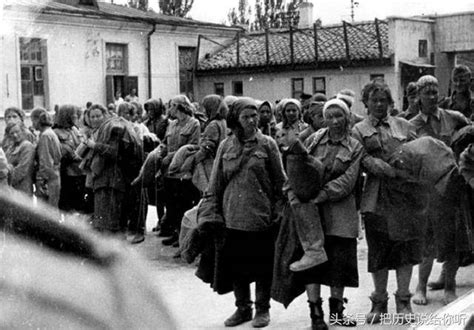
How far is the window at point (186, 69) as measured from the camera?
2003 cm

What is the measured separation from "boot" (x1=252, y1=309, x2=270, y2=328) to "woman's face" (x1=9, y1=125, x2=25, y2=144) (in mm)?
2147

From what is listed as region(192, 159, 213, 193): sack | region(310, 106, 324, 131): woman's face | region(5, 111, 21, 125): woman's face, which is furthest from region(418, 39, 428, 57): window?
region(5, 111, 21, 125): woman's face

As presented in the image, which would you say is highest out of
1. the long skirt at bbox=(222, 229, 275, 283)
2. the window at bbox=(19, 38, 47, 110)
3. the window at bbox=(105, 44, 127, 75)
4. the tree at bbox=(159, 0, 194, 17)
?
the tree at bbox=(159, 0, 194, 17)

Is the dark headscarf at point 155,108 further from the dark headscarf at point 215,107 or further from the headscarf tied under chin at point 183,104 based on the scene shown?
the dark headscarf at point 215,107

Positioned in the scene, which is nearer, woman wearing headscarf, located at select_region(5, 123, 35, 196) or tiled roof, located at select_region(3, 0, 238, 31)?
tiled roof, located at select_region(3, 0, 238, 31)

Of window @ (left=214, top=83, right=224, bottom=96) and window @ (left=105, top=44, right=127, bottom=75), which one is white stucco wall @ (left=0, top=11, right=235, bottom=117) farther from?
window @ (left=214, top=83, right=224, bottom=96)

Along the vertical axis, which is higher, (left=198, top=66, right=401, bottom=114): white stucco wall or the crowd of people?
(left=198, top=66, right=401, bottom=114): white stucco wall

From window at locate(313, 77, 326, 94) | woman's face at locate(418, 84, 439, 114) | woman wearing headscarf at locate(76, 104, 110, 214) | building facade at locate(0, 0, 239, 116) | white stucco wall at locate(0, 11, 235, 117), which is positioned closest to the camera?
white stucco wall at locate(0, 11, 235, 117)

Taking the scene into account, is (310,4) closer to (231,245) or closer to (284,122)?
(284,122)

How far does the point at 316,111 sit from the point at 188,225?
1.80 m

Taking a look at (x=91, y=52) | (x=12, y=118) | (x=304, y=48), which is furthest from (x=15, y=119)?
(x=304, y=48)

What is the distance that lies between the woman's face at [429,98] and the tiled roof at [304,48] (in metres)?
12.7

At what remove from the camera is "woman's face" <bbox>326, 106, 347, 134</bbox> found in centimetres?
407

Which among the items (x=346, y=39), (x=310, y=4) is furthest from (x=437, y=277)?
(x=310, y=4)
